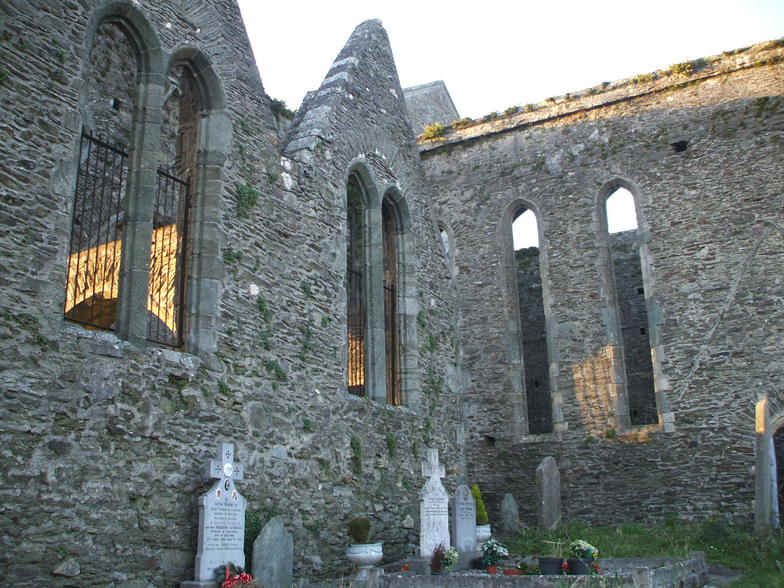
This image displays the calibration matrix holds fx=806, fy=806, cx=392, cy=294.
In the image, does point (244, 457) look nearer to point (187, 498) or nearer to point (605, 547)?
point (187, 498)

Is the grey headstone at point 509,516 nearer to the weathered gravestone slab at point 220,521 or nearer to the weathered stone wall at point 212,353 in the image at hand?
the weathered stone wall at point 212,353

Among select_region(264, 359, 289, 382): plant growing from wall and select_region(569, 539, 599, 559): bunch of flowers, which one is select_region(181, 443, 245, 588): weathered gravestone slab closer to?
select_region(264, 359, 289, 382): plant growing from wall

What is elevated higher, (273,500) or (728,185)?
(728,185)

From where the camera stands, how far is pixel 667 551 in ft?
38.9

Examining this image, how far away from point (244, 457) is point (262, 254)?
2.29 metres

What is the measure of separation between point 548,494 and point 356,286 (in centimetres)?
665

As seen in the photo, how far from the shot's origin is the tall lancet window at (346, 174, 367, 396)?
11.3 metres

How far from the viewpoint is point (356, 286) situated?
11.5 metres

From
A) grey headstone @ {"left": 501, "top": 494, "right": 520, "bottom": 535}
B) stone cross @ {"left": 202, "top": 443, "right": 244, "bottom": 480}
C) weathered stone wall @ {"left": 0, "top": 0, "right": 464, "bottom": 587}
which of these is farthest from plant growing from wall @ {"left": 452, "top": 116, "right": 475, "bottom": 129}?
stone cross @ {"left": 202, "top": 443, "right": 244, "bottom": 480}

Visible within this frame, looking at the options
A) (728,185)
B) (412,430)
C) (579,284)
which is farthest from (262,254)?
(728,185)

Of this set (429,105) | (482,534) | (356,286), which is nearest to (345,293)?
(356,286)

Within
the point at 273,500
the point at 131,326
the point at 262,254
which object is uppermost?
the point at 262,254

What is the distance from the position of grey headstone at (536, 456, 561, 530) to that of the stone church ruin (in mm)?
446

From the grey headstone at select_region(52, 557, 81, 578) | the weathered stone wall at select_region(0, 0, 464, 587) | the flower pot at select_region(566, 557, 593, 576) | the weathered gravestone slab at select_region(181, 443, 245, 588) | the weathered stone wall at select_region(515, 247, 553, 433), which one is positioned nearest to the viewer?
the grey headstone at select_region(52, 557, 81, 578)
